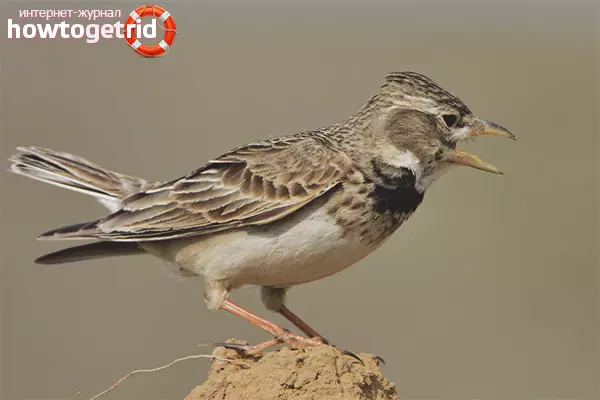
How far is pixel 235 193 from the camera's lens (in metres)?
8.57

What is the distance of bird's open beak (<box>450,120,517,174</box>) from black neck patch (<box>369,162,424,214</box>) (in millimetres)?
354

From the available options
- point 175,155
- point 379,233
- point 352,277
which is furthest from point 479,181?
point 379,233

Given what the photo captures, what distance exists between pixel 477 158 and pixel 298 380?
7.49 feet

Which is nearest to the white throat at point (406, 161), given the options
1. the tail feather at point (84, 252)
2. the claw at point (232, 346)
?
the claw at point (232, 346)

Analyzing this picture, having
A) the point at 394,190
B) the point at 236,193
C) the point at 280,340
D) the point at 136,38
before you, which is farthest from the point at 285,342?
the point at 136,38

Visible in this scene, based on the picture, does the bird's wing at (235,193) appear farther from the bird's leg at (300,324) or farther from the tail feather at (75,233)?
the bird's leg at (300,324)

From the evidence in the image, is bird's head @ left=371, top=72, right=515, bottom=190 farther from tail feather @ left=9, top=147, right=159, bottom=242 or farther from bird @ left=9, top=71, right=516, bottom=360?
tail feather @ left=9, top=147, right=159, bottom=242

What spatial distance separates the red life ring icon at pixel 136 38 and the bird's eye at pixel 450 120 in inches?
169

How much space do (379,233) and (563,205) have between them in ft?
44.9

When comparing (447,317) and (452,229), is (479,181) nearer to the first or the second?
(452,229)

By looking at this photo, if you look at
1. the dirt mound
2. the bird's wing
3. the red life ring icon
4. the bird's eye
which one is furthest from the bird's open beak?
the red life ring icon

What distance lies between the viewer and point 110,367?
14945 mm

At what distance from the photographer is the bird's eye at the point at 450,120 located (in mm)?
8492

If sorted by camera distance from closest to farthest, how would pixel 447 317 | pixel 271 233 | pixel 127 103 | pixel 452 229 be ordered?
pixel 271 233 → pixel 447 317 → pixel 452 229 → pixel 127 103
